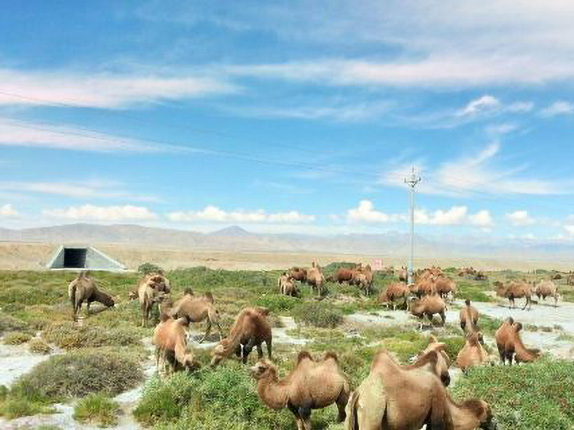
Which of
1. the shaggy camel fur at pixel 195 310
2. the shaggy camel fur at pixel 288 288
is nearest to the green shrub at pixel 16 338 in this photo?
the shaggy camel fur at pixel 195 310

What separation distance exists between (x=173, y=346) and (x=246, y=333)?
162 centimetres

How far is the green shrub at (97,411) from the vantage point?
10.9 meters

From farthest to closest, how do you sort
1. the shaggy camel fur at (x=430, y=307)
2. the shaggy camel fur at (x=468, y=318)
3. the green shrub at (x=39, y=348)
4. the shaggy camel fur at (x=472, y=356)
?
1. the shaggy camel fur at (x=430, y=307)
2. the shaggy camel fur at (x=468, y=318)
3. the green shrub at (x=39, y=348)
4. the shaggy camel fur at (x=472, y=356)

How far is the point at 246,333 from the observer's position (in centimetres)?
1320

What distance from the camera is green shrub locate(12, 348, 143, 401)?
41.1 feet

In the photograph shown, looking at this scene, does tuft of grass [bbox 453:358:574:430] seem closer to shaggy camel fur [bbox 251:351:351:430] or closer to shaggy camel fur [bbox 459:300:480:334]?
shaggy camel fur [bbox 251:351:351:430]

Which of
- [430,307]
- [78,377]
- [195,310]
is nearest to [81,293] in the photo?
[195,310]

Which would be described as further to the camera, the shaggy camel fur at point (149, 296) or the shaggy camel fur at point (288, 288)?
the shaggy camel fur at point (288, 288)

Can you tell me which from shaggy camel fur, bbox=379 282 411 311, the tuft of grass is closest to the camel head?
the tuft of grass

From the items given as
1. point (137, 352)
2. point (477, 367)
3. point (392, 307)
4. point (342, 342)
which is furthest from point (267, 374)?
point (392, 307)

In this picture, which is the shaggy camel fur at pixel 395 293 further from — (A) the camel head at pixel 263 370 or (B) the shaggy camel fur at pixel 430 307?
(A) the camel head at pixel 263 370

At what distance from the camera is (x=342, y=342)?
19469 millimetres

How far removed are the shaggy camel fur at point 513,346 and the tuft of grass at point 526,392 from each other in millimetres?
2240

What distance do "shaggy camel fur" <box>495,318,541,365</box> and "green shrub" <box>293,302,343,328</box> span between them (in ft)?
31.3
